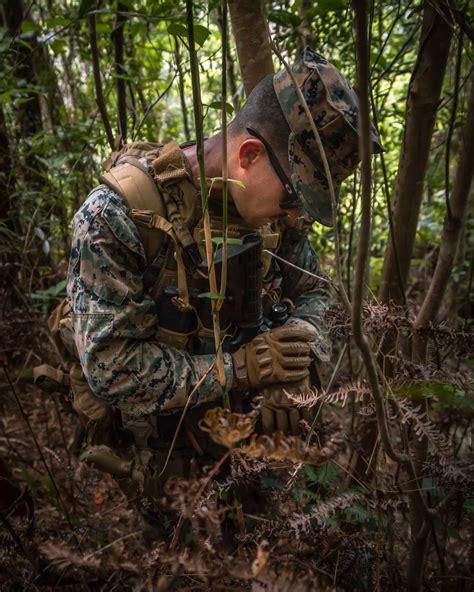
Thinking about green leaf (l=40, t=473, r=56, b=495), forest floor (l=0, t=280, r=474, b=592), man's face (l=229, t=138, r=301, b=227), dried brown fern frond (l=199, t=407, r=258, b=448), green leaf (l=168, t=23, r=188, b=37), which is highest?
green leaf (l=168, t=23, r=188, b=37)

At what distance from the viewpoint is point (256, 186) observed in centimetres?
174

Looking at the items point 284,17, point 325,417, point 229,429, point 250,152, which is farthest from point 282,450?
point 325,417

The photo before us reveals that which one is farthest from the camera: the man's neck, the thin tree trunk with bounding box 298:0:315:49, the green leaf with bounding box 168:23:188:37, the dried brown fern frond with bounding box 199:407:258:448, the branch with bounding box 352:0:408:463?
the thin tree trunk with bounding box 298:0:315:49

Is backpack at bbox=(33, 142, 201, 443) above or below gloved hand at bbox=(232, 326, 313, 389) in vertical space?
above

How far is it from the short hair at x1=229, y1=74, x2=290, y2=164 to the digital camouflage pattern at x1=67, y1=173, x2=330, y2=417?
1.87ft

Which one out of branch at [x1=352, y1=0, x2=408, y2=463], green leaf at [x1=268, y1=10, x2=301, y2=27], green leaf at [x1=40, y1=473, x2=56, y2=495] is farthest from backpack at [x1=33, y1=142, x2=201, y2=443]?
green leaf at [x1=40, y1=473, x2=56, y2=495]

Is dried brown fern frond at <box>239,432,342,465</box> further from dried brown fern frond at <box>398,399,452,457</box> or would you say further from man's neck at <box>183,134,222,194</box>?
man's neck at <box>183,134,222,194</box>

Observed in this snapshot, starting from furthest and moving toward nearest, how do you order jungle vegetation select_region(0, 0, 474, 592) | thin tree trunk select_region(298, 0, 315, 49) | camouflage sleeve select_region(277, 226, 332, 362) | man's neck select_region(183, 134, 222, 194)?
camouflage sleeve select_region(277, 226, 332, 362)
thin tree trunk select_region(298, 0, 315, 49)
man's neck select_region(183, 134, 222, 194)
jungle vegetation select_region(0, 0, 474, 592)

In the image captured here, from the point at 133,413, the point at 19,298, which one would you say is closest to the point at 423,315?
the point at 133,413

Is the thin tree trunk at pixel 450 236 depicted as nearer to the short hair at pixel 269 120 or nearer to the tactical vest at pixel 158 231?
the short hair at pixel 269 120

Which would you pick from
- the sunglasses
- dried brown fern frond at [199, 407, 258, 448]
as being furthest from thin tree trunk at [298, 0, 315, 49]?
dried brown fern frond at [199, 407, 258, 448]

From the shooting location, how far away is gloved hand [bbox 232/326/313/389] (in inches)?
73.2

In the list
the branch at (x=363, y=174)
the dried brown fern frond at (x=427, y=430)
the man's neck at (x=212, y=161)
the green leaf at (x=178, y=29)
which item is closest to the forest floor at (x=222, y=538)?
the dried brown fern frond at (x=427, y=430)

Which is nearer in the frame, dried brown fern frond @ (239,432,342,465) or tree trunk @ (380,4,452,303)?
dried brown fern frond @ (239,432,342,465)
